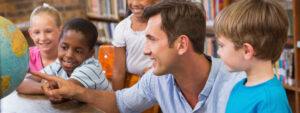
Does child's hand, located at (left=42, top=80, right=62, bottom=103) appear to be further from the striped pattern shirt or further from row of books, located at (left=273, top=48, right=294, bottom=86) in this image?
row of books, located at (left=273, top=48, right=294, bottom=86)

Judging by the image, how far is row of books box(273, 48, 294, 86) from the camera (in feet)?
9.47

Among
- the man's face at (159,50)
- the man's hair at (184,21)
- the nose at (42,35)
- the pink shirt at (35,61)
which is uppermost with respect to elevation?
the man's hair at (184,21)

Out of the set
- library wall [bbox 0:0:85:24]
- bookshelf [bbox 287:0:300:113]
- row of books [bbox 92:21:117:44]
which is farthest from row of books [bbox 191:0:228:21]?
library wall [bbox 0:0:85:24]

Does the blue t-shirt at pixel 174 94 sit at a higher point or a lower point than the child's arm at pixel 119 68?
higher

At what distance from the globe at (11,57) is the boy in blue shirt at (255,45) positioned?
65 centimetres

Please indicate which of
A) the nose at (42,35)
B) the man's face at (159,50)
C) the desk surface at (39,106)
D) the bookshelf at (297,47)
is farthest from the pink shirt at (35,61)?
the bookshelf at (297,47)

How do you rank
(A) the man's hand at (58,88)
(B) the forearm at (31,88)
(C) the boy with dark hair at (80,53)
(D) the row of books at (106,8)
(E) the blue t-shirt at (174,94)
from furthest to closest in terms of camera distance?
1. (D) the row of books at (106,8)
2. (C) the boy with dark hair at (80,53)
3. (B) the forearm at (31,88)
4. (A) the man's hand at (58,88)
5. (E) the blue t-shirt at (174,94)

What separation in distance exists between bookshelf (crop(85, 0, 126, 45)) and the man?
9.28ft

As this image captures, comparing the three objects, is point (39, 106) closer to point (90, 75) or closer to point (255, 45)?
point (90, 75)

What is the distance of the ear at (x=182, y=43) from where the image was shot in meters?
1.49

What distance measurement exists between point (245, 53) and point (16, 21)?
3989 mm

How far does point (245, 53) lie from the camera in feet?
3.90

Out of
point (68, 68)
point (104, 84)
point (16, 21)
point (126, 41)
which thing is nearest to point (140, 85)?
point (104, 84)

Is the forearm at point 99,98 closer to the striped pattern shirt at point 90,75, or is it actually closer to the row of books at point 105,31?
the striped pattern shirt at point 90,75
